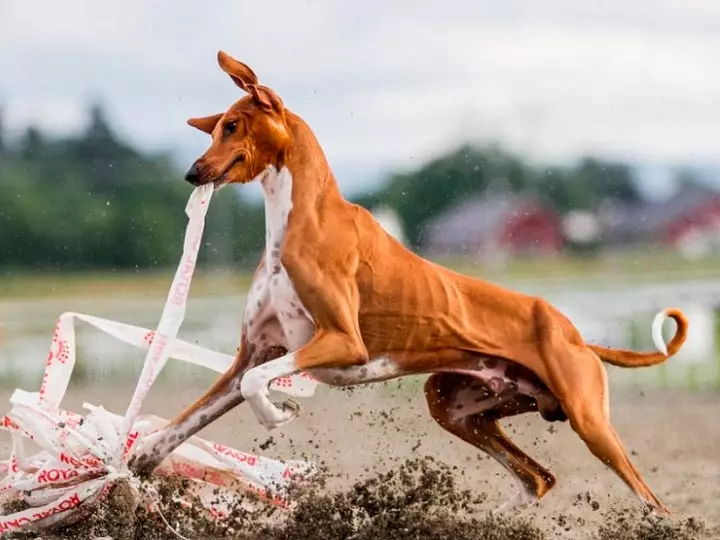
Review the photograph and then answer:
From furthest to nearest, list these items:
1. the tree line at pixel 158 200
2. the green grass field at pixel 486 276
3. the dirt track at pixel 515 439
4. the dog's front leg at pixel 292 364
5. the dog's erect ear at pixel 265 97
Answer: the green grass field at pixel 486 276
the tree line at pixel 158 200
the dirt track at pixel 515 439
the dog's erect ear at pixel 265 97
the dog's front leg at pixel 292 364

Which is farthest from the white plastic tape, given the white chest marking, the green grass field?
the green grass field

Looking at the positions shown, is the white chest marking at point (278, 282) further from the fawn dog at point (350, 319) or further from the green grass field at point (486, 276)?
the green grass field at point (486, 276)

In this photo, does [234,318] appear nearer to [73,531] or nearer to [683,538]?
[73,531]

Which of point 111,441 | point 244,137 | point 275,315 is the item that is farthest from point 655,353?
point 111,441

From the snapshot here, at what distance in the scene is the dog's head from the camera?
342 centimetres

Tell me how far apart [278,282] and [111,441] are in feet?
2.30

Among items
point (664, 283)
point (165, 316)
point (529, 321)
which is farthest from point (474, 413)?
point (664, 283)

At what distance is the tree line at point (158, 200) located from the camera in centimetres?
534

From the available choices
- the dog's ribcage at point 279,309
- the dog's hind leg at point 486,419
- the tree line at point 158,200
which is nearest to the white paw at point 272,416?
the dog's ribcage at point 279,309

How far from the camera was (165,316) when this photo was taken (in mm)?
3770

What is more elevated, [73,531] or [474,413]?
[474,413]

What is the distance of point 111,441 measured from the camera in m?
3.81

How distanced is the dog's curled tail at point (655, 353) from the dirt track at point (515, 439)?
14.6 inches

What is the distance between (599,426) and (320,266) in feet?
2.70
